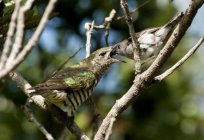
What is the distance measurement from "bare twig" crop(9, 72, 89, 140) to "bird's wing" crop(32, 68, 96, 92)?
0.20m

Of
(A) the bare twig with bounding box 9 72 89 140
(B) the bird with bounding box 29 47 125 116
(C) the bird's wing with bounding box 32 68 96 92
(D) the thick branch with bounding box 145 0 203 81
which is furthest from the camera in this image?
(C) the bird's wing with bounding box 32 68 96 92

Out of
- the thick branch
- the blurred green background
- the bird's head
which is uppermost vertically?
the thick branch

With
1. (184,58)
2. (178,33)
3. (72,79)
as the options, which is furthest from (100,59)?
(178,33)

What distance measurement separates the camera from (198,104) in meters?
7.14

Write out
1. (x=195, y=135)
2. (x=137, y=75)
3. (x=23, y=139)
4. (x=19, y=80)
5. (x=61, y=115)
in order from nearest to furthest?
(x=137, y=75), (x=19, y=80), (x=61, y=115), (x=23, y=139), (x=195, y=135)

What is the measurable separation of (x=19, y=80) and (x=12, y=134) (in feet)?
10.3

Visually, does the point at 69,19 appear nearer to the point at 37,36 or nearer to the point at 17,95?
the point at 17,95

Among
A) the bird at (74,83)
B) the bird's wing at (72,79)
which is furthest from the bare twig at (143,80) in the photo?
the bird's wing at (72,79)

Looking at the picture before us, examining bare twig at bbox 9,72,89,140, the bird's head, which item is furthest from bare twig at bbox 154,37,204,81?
the bird's head

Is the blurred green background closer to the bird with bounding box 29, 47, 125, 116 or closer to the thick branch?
the bird with bounding box 29, 47, 125, 116

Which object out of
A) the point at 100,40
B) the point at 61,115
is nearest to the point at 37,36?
the point at 61,115

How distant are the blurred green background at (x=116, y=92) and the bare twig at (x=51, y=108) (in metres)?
2.24

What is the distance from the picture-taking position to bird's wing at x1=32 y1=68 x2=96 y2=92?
4.01m

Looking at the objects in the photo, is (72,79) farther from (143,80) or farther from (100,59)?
(143,80)
